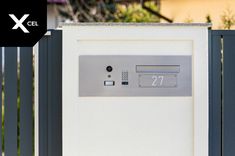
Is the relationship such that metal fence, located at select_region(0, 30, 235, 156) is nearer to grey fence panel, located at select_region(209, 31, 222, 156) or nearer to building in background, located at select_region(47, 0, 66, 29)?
grey fence panel, located at select_region(209, 31, 222, 156)

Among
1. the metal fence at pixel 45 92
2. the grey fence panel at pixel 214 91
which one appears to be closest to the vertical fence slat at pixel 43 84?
the metal fence at pixel 45 92

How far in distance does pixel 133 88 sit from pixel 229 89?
87cm

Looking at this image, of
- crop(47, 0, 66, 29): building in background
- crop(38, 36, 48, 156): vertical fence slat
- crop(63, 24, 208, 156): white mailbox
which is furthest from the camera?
crop(47, 0, 66, 29): building in background

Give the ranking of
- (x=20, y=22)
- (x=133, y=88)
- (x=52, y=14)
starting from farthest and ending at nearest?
(x=52, y=14)
(x=20, y=22)
(x=133, y=88)

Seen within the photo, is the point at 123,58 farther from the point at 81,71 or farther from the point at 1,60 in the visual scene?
the point at 1,60

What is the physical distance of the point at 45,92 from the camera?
445 cm

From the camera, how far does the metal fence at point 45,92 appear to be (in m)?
4.45

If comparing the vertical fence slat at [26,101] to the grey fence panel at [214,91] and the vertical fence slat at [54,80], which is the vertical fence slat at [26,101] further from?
the grey fence panel at [214,91]

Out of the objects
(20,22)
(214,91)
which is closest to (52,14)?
(20,22)

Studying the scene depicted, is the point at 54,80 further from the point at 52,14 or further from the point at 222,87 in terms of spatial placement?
the point at 52,14

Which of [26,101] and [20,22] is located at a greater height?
[20,22]

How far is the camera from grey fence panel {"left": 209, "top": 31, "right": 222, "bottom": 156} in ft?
14.8

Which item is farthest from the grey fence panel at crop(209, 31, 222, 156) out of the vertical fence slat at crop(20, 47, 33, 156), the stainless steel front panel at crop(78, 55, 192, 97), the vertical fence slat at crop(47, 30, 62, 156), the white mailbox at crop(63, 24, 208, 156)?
the vertical fence slat at crop(20, 47, 33, 156)

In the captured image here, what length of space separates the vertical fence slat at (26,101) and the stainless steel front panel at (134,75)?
49 cm
